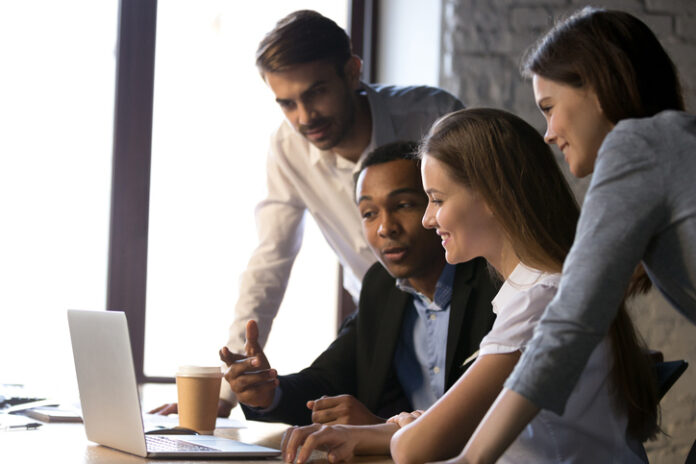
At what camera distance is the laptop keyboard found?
1125mm

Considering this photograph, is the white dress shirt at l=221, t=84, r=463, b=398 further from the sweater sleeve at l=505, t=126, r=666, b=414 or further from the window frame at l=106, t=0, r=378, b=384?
the sweater sleeve at l=505, t=126, r=666, b=414

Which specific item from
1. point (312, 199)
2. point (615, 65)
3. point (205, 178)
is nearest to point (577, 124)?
point (615, 65)

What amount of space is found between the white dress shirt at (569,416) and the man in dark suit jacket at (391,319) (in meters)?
0.44

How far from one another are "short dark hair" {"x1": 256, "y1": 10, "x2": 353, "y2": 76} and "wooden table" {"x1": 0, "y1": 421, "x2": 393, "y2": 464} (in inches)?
35.2

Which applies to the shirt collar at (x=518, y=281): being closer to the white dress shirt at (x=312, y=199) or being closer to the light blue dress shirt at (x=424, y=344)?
the light blue dress shirt at (x=424, y=344)

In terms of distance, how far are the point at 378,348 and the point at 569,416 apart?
2.35 feet

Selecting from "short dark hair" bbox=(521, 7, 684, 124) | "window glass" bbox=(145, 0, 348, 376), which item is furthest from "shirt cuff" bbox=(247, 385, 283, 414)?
"window glass" bbox=(145, 0, 348, 376)

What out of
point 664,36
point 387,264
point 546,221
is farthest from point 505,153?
point 664,36

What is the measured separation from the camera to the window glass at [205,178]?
2.80m

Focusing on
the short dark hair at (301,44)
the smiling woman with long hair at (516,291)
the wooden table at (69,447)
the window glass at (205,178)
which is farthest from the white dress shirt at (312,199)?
the smiling woman with long hair at (516,291)

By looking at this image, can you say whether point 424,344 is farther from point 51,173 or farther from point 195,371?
point 51,173

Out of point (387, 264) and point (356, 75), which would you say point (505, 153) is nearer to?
point (387, 264)

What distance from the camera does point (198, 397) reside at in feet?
4.87

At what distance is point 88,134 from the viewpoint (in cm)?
276
